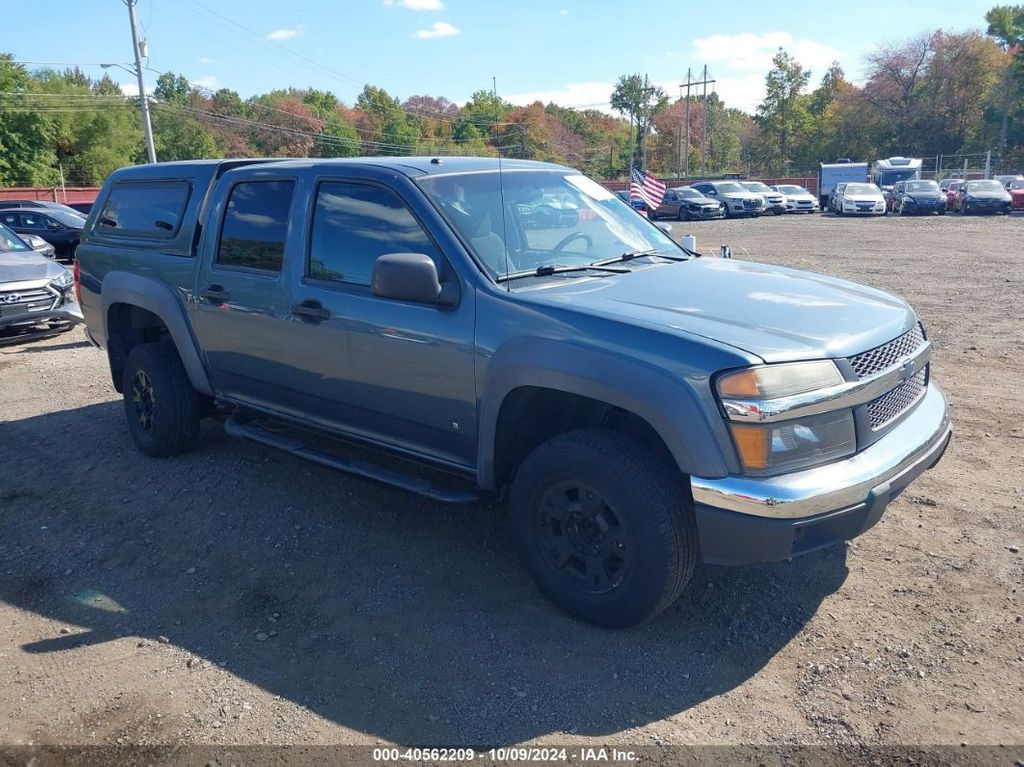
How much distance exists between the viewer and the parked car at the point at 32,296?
9.84 meters

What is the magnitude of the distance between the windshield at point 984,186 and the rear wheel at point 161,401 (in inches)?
1329

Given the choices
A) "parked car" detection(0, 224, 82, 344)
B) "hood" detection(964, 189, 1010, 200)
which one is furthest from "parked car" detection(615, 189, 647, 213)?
"hood" detection(964, 189, 1010, 200)

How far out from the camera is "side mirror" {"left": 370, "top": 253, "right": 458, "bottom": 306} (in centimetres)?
365

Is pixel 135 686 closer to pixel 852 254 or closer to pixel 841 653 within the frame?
pixel 841 653

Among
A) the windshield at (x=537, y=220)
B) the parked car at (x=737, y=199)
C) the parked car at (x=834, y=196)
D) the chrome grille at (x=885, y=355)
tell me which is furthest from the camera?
the parked car at (x=737, y=199)

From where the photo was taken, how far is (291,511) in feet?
16.0

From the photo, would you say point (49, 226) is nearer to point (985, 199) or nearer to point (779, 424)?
point (779, 424)

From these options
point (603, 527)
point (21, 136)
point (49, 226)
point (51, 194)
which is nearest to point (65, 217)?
point (49, 226)

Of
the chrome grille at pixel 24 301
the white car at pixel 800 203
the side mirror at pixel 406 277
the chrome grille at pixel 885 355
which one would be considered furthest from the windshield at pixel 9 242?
the white car at pixel 800 203

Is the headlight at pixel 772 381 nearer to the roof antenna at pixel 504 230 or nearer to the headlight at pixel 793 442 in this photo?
the headlight at pixel 793 442

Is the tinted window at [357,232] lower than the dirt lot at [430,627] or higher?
higher

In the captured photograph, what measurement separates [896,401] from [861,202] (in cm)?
3298

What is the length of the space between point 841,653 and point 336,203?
3205 millimetres

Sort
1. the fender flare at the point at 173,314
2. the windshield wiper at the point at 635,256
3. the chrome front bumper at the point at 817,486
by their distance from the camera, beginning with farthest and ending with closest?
the fender flare at the point at 173,314, the windshield wiper at the point at 635,256, the chrome front bumper at the point at 817,486
